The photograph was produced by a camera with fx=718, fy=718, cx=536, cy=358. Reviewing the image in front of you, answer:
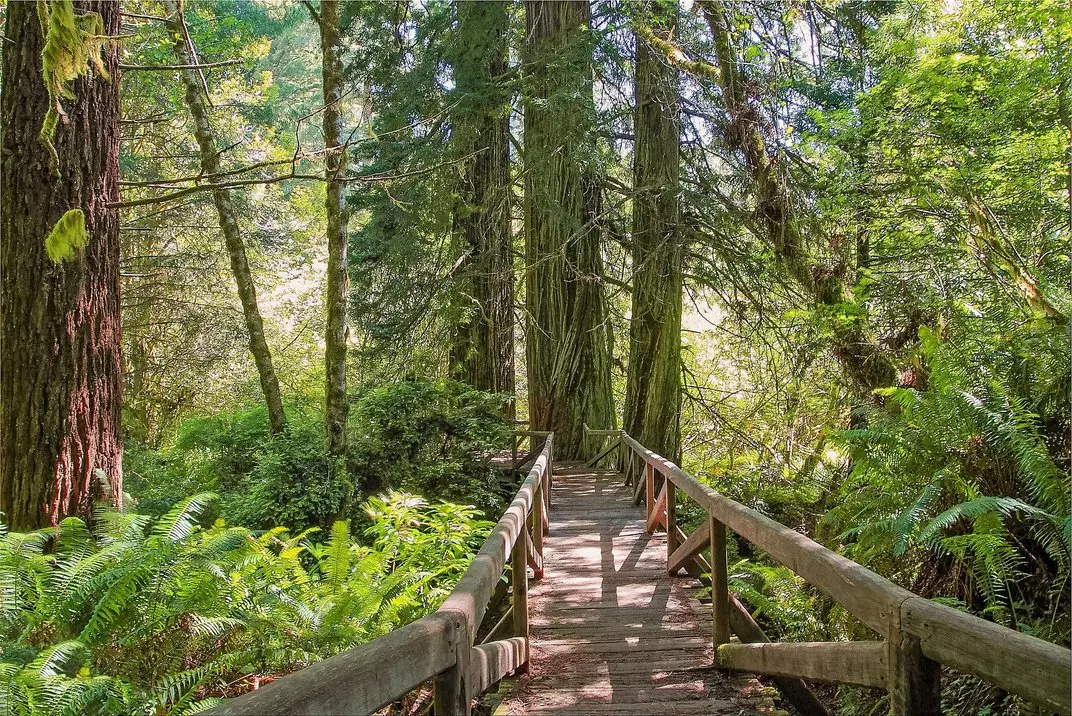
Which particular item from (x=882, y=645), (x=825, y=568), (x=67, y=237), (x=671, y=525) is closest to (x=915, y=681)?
(x=882, y=645)

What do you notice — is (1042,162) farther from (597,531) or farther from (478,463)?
(478,463)

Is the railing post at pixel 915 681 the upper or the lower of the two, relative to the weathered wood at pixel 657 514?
upper

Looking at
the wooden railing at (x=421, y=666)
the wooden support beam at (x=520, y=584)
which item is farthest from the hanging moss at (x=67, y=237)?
the wooden support beam at (x=520, y=584)

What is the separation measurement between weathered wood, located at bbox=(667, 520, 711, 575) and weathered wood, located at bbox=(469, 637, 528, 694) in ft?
4.69

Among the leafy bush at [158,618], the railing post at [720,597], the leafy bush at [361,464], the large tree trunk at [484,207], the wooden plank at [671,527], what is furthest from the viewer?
the large tree trunk at [484,207]

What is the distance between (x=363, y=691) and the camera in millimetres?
1693

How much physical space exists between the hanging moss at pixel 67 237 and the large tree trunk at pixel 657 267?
30.2 ft

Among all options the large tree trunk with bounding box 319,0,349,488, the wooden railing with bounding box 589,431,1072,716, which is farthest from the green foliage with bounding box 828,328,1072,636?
the large tree trunk with bounding box 319,0,349,488

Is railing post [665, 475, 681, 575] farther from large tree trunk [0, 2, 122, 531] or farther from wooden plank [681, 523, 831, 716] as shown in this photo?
large tree trunk [0, 2, 122, 531]

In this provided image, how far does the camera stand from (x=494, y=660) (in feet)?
11.0

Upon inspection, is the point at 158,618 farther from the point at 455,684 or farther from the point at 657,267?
the point at 657,267

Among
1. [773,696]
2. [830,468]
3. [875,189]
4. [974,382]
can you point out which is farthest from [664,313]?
[773,696]

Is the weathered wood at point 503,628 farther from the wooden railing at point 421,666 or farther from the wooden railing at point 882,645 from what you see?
the wooden railing at point 882,645

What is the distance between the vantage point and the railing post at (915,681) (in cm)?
213
